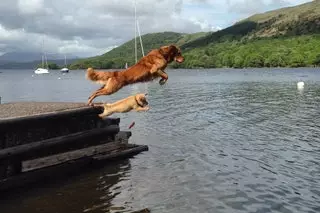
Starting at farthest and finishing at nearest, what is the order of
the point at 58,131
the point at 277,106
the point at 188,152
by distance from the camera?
1. the point at 277,106
2. the point at 188,152
3. the point at 58,131

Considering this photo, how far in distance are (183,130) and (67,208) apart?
13060mm

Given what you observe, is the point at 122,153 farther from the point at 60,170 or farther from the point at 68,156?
the point at 60,170

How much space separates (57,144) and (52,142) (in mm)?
235

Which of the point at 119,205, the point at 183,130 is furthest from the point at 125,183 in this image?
the point at 183,130

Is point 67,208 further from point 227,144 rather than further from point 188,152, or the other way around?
point 227,144

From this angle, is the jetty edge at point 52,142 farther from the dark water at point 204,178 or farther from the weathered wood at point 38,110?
the dark water at point 204,178

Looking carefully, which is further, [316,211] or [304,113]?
[304,113]

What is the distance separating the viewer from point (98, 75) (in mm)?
14070

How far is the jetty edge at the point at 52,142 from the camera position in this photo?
1193 centimetres

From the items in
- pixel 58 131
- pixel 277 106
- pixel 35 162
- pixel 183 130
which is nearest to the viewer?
pixel 35 162

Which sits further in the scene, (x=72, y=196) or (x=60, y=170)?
(x=60, y=170)

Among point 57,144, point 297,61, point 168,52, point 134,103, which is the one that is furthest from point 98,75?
point 297,61

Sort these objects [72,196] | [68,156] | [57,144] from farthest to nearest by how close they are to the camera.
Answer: [68,156]
[57,144]
[72,196]

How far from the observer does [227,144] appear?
62.2 feet
